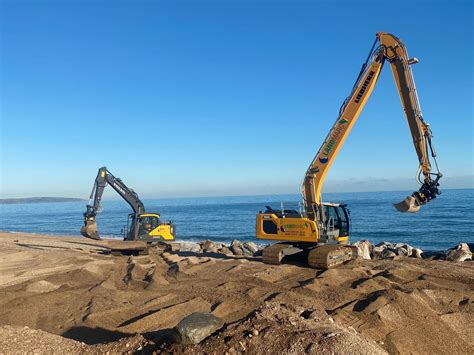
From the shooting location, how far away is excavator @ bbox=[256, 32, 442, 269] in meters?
13.9

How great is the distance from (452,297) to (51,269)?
1360 cm

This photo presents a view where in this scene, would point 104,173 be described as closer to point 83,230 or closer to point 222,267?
point 83,230

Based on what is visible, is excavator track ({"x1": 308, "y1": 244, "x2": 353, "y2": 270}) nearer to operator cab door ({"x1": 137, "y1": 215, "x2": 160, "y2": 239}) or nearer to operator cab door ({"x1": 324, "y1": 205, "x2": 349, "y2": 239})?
operator cab door ({"x1": 324, "y1": 205, "x2": 349, "y2": 239})

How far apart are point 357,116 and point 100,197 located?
1410 centimetres

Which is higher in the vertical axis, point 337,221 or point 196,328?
point 337,221

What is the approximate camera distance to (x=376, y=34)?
→ 48.8ft

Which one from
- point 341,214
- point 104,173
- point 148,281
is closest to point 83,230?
point 104,173

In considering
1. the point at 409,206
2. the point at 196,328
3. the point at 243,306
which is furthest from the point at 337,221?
the point at 196,328

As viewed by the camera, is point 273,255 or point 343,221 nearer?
point 273,255

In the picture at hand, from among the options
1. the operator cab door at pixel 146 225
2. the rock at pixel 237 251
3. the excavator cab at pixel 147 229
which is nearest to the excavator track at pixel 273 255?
the excavator cab at pixel 147 229

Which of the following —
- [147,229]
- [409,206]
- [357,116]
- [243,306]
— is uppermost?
[357,116]

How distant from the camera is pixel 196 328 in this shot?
6.51 meters

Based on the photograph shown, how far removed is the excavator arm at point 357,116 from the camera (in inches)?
533

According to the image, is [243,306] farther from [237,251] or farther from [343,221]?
[237,251]
